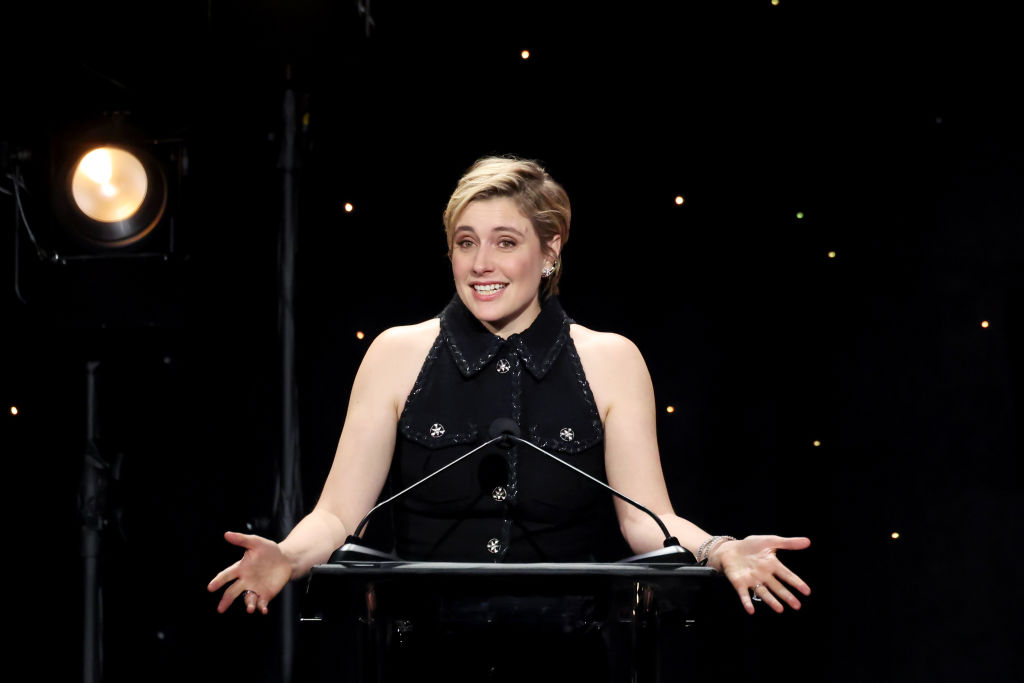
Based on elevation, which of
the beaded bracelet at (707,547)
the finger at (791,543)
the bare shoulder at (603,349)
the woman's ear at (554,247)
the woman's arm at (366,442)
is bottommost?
the beaded bracelet at (707,547)

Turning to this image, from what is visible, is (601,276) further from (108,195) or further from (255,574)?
(255,574)

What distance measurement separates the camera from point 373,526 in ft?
8.96

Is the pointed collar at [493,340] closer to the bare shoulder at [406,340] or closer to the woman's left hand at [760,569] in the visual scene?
the bare shoulder at [406,340]

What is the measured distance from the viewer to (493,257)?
2.07 metres

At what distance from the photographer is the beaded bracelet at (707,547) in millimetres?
1638

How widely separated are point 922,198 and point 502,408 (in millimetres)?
1268

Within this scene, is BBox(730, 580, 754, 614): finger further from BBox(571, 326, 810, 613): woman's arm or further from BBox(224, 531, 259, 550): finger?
BBox(224, 531, 259, 550): finger

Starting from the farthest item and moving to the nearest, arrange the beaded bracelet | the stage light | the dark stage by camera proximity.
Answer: the stage light < the dark stage < the beaded bracelet

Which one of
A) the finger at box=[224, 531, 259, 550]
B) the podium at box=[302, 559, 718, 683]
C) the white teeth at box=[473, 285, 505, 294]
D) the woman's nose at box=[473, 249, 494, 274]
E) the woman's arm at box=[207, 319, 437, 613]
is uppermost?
the woman's nose at box=[473, 249, 494, 274]

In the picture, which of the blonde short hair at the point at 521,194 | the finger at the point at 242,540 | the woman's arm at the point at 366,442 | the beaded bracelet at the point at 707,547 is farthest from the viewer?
the blonde short hair at the point at 521,194

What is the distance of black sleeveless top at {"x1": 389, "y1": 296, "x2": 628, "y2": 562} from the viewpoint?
1.99 meters

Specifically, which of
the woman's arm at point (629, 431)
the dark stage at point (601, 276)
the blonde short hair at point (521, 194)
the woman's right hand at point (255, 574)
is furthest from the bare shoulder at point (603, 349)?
the woman's right hand at point (255, 574)

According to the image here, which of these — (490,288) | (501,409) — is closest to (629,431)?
(501,409)

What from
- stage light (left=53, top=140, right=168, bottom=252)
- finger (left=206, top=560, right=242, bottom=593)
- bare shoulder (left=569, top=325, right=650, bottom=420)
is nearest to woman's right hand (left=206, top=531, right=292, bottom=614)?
finger (left=206, top=560, right=242, bottom=593)
